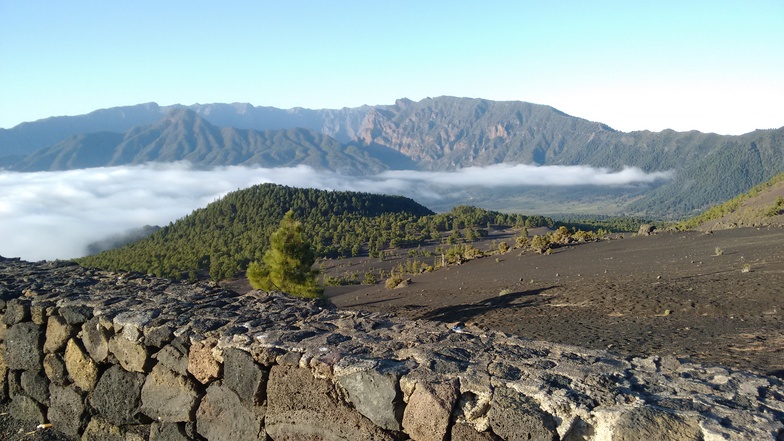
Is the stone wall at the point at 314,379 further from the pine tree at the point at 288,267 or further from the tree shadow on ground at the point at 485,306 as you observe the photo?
the pine tree at the point at 288,267

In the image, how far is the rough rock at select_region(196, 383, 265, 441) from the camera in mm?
3945

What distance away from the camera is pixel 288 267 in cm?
2259

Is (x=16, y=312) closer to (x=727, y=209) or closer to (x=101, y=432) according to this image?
(x=101, y=432)

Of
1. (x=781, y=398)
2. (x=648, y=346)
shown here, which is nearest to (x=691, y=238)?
(x=648, y=346)

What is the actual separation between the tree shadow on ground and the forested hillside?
4149cm

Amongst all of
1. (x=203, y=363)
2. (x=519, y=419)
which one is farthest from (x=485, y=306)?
(x=519, y=419)

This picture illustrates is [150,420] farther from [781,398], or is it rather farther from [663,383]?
[781,398]

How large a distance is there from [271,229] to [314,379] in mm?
72980

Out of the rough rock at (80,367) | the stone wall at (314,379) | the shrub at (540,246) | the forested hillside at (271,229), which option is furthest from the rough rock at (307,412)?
the forested hillside at (271,229)

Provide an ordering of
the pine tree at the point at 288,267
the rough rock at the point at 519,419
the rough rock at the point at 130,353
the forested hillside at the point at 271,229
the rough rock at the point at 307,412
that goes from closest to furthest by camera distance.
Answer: the rough rock at the point at 519,419 → the rough rock at the point at 307,412 → the rough rock at the point at 130,353 → the pine tree at the point at 288,267 → the forested hillside at the point at 271,229

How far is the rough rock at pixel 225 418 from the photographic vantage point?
→ 12.9 feet

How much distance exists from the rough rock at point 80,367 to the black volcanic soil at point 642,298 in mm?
8101

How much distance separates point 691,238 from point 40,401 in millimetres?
34830

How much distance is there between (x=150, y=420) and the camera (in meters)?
4.50
